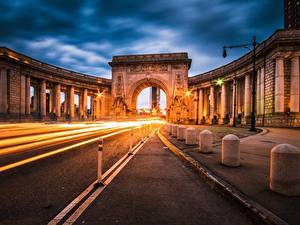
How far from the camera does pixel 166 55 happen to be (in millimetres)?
56094

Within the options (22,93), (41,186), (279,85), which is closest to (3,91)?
(22,93)

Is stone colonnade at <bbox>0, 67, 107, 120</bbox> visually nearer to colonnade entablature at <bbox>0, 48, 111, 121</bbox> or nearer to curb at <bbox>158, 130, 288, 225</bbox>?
colonnade entablature at <bbox>0, 48, 111, 121</bbox>

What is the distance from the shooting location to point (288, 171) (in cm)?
377

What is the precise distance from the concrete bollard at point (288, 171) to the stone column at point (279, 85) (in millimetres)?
25108

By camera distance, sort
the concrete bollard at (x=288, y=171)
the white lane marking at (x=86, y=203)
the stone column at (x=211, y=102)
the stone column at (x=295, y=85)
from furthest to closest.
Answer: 1. the stone column at (x=211, y=102)
2. the stone column at (x=295, y=85)
3. the concrete bollard at (x=288, y=171)
4. the white lane marking at (x=86, y=203)

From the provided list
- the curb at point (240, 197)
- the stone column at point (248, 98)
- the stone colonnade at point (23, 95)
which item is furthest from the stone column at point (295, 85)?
the stone colonnade at point (23, 95)

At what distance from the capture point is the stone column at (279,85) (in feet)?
80.9

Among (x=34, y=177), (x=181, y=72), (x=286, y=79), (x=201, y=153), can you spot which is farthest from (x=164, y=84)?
(x=34, y=177)

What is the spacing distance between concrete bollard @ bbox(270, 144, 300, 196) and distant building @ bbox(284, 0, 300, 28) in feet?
375

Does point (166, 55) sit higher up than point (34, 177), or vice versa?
point (166, 55)

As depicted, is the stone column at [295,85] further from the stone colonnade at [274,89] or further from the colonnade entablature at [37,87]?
the colonnade entablature at [37,87]

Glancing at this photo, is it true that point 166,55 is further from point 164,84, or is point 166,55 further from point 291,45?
point 291,45

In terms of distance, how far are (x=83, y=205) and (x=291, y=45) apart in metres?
31.3

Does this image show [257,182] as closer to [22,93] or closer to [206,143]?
[206,143]
